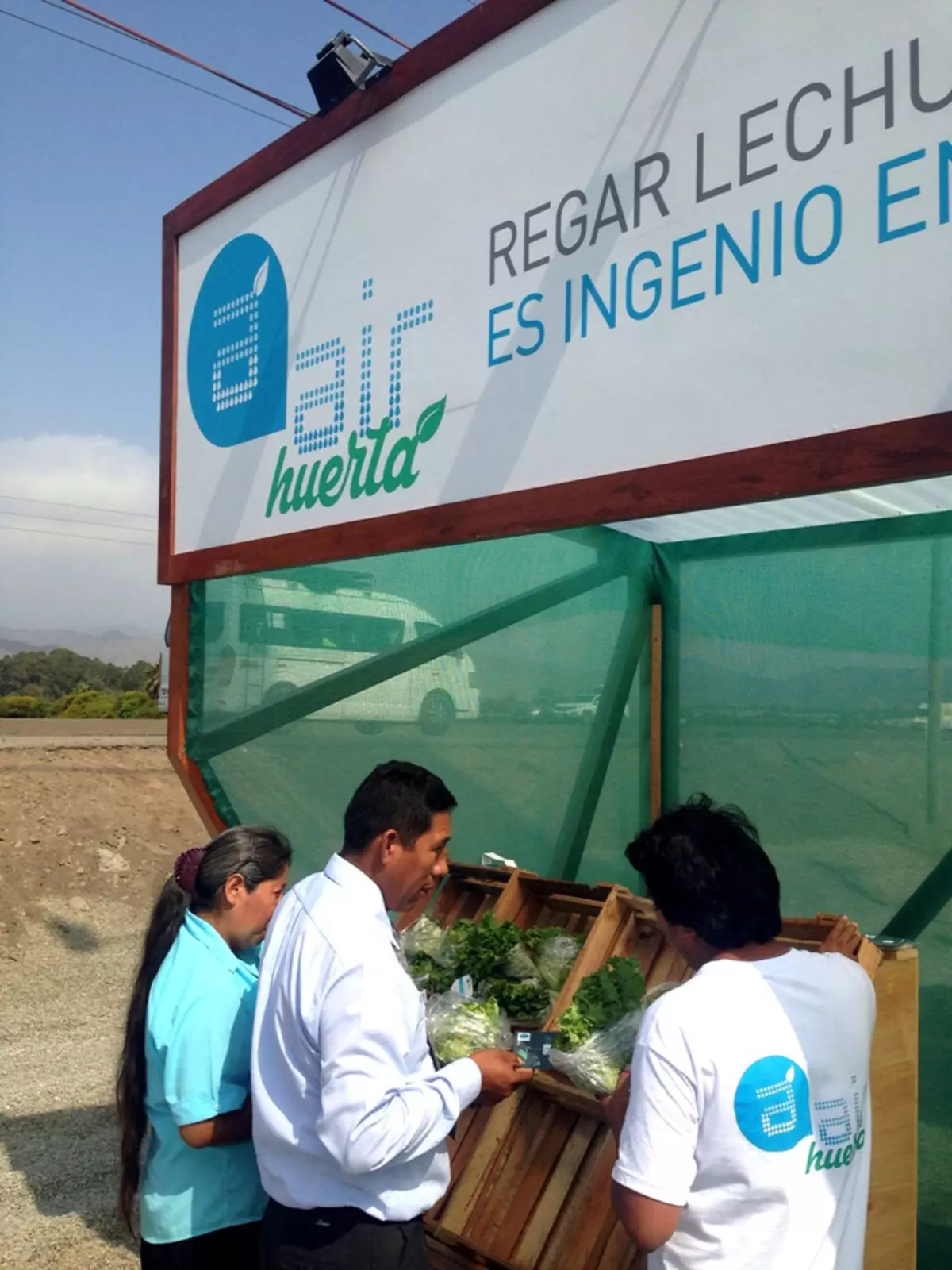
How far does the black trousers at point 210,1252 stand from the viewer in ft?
8.17

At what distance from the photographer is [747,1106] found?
1793 millimetres

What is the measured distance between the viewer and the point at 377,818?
2.30 m

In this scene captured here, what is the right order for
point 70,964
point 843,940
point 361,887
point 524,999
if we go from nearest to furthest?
point 361,887 < point 843,940 < point 524,999 < point 70,964

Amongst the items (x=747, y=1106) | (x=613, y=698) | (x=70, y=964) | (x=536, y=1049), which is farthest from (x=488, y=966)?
(x=70, y=964)

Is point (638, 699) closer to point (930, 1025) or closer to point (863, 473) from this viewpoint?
point (930, 1025)

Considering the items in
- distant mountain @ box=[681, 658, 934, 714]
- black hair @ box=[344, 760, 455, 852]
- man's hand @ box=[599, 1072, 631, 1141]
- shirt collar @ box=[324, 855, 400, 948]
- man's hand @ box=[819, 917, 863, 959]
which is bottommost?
man's hand @ box=[599, 1072, 631, 1141]

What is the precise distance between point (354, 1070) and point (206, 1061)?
588mm

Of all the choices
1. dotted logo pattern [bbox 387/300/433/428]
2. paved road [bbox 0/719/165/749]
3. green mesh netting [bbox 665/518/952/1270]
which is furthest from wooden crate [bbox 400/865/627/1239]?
paved road [bbox 0/719/165/749]

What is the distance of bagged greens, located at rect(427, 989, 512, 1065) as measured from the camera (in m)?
3.04

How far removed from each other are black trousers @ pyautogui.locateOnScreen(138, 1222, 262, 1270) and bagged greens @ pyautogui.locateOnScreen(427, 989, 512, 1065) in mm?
677

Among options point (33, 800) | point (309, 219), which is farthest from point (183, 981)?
point (33, 800)

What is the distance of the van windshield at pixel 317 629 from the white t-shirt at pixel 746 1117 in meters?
2.73

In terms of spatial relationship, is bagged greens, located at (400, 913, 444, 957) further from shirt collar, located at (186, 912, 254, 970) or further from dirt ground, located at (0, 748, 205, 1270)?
dirt ground, located at (0, 748, 205, 1270)

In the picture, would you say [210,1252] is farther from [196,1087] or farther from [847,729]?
[847,729]
